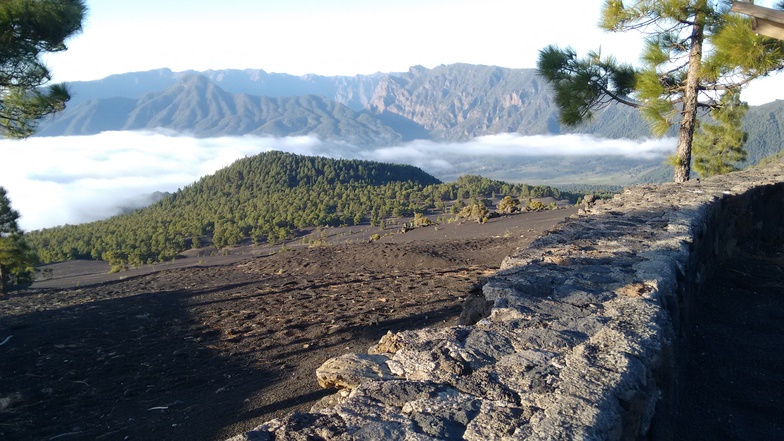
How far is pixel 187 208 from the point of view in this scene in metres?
52.1

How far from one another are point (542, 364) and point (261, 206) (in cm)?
4575

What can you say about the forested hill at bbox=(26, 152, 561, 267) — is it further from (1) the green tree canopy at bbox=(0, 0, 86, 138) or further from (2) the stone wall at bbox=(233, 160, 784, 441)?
(2) the stone wall at bbox=(233, 160, 784, 441)

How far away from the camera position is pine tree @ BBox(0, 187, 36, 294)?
15557 millimetres

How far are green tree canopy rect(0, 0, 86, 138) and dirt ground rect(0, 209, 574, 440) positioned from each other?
365 cm

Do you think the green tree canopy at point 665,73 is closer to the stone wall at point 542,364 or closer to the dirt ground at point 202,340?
the dirt ground at point 202,340

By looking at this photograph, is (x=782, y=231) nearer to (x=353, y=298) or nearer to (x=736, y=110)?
(x=353, y=298)

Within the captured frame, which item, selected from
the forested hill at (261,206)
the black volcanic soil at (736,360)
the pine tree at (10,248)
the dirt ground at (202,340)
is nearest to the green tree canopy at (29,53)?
the dirt ground at (202,340)

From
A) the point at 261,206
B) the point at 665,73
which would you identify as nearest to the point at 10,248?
the point at 665,73

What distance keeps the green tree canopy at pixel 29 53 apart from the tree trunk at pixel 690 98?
11201mm

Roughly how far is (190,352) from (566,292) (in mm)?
4359

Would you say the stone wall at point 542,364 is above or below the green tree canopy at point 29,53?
below

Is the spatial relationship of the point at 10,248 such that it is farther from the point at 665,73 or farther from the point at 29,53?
the point at 665,73

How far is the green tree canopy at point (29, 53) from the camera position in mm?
9203

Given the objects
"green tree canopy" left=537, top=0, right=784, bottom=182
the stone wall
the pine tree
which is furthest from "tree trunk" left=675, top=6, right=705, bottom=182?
the pine tree
